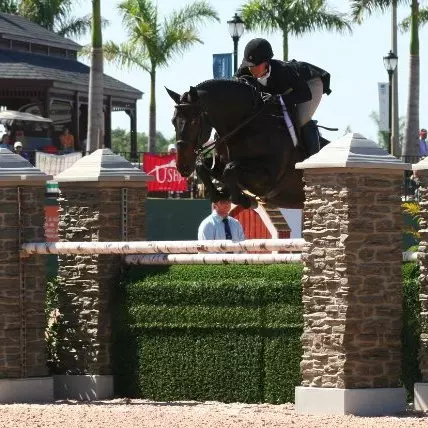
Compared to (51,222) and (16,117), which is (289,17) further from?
(51,222)

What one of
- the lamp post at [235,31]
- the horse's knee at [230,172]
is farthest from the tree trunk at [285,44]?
the horse's knee at [230,172]

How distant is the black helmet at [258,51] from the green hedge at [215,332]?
237 centimetres

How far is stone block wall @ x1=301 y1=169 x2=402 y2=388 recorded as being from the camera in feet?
35.5

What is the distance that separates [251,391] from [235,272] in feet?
3.30

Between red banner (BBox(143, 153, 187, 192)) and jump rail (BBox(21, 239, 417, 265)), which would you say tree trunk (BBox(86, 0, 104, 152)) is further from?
jump rail (BBox(21, 239, 417, 265))

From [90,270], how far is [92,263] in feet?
0.22

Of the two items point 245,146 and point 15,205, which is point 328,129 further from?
point 15,205

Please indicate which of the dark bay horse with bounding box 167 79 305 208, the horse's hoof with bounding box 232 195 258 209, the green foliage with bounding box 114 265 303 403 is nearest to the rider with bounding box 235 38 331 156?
the dark bay horse with bounding box 167 79 305 208

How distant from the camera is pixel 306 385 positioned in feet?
36.2

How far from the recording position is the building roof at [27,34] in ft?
142

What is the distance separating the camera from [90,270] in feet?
41.9

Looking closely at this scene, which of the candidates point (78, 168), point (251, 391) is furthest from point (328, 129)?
point (251, 391)

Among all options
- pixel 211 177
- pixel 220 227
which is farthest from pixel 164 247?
pixel 220 227

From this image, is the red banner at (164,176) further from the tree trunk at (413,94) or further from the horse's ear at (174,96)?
the horse's ear at (174,96)
